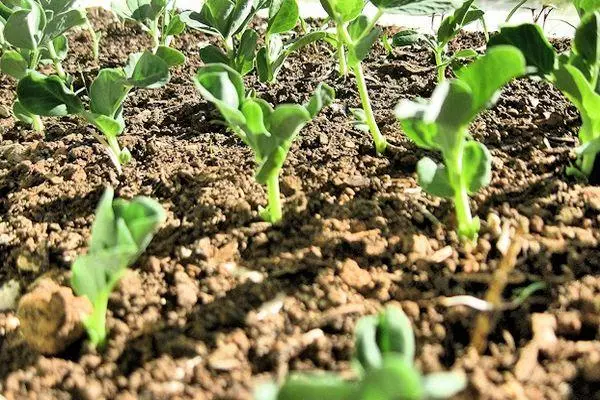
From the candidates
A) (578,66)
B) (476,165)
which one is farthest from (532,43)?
(476,165)

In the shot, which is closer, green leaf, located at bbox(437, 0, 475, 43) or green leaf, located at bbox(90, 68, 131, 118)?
green leaf, located at bbox(90, 68, 131, 118)

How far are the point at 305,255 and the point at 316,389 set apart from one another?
0.38 m

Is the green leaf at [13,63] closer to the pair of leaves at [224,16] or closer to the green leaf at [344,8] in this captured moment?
the pair of leaves at [224,16]

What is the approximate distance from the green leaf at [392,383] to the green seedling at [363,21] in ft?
2.12

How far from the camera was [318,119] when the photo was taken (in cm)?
128

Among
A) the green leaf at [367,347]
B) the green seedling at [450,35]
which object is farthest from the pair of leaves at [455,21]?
the green leaf at [367,347]

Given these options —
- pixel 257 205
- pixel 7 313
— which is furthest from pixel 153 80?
pixel 7 313

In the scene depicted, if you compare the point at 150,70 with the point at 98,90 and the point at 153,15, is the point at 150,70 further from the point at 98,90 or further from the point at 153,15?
the point at 153,15

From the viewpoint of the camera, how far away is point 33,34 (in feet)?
4.01

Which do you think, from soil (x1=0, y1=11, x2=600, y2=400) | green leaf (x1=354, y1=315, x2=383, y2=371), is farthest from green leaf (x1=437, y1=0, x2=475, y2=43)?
green leaf (x1=354, y1=315, x2=383, y2=371)

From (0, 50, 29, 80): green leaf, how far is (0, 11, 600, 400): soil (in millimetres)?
148

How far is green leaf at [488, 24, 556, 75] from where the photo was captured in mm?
898

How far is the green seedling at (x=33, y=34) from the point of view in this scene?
1206 mm

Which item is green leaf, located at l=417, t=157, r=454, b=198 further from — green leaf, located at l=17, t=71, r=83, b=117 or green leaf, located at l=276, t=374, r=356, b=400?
green leaf, located at l=17, t=71, r=83, b=117
